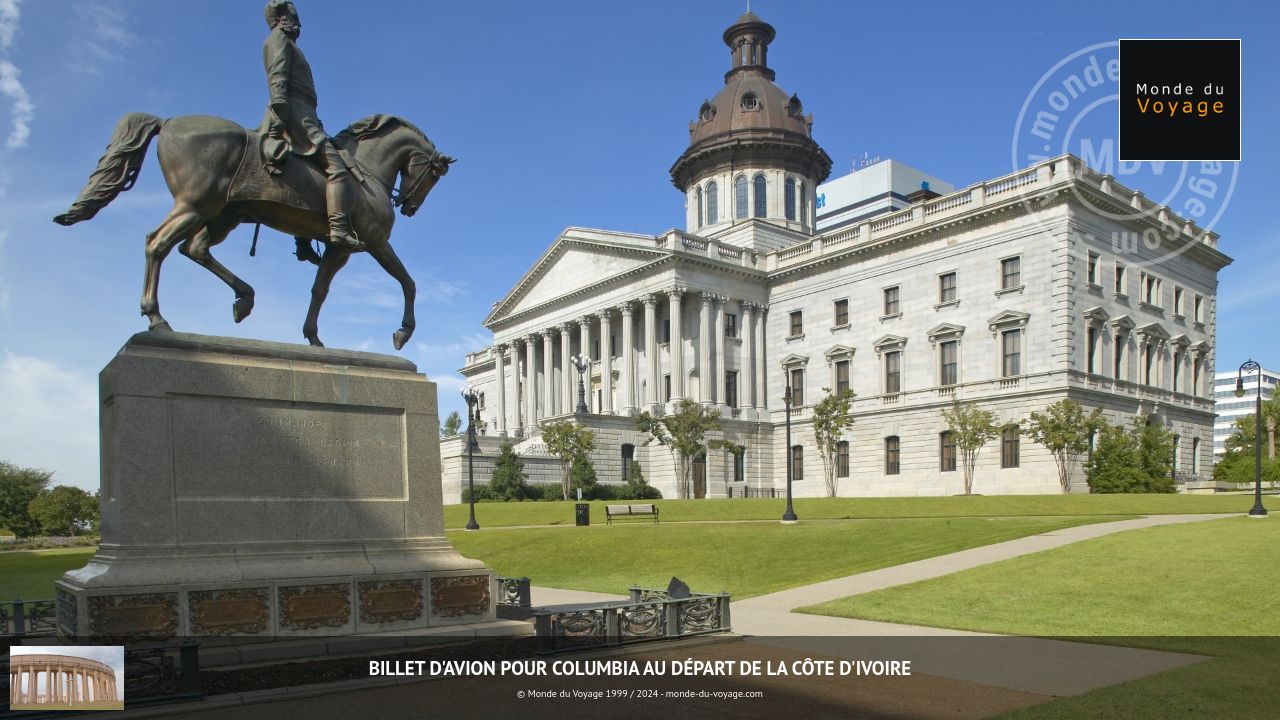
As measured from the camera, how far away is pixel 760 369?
73062 millimetres

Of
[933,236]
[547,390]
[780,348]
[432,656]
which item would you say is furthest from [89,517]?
[432,656]

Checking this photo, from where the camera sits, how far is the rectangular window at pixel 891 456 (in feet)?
207

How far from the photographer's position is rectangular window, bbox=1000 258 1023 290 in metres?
56.9

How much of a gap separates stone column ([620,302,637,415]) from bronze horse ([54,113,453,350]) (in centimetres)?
5724

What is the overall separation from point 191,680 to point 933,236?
58.8 meters

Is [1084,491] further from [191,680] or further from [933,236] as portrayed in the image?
[191,680]

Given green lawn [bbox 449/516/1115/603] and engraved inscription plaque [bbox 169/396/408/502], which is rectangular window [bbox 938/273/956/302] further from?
engraved inscription plaque [bbox 169/396/408/502]

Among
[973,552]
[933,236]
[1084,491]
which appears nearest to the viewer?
[973,552]

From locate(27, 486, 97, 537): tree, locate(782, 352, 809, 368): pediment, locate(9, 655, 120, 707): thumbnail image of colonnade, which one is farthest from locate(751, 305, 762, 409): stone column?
locate(9, 655, 120, 707): thumbnail image of colonnade

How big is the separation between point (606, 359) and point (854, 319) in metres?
20.2

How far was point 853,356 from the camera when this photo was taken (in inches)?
2625

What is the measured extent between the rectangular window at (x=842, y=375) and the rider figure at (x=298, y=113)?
189 ft

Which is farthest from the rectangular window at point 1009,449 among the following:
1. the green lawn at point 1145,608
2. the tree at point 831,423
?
the green lawn at point 1145,608

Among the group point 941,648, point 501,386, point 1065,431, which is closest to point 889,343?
point 1065,431
